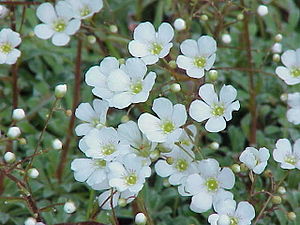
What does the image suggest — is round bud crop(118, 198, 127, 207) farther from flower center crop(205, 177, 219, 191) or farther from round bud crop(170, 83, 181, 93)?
round bud crop(170, 83, 181, 93)

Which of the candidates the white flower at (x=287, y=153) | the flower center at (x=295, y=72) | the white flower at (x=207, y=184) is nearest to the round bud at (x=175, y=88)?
the white flower at (x=207, y=184)

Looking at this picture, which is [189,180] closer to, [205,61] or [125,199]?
[125,199]

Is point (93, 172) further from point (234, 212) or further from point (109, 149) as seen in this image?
point (234, 212)

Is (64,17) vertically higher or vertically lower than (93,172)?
higher

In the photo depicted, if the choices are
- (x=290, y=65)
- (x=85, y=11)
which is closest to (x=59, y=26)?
(x=85, y=11)

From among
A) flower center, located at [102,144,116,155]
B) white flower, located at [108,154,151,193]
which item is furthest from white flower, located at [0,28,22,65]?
white flower, located at [108,154,151,193]

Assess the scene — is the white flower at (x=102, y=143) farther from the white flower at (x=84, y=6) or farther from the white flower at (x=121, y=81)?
the white flower at (x=84, y=6)
